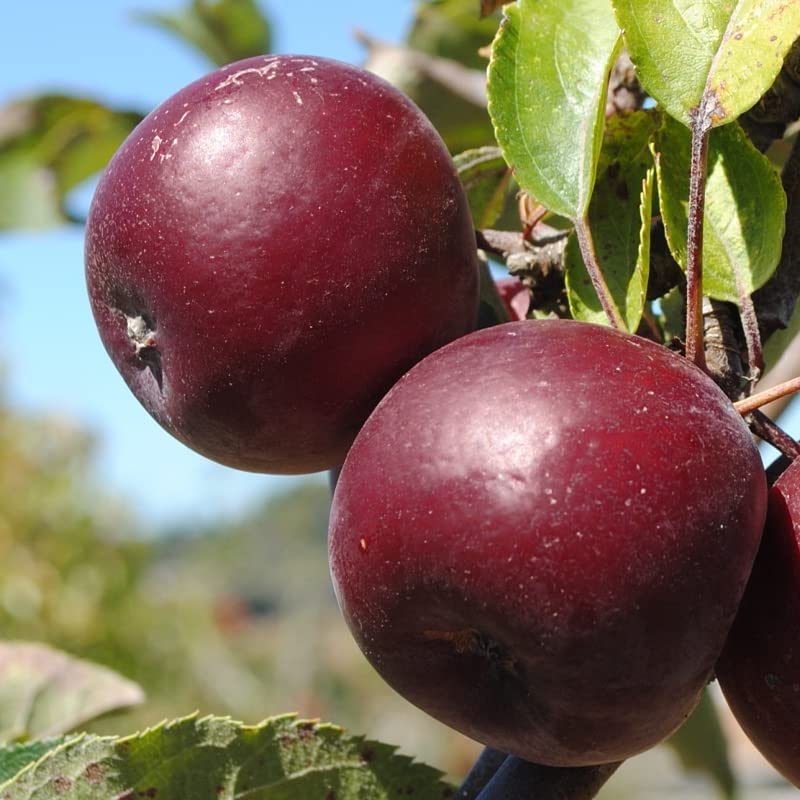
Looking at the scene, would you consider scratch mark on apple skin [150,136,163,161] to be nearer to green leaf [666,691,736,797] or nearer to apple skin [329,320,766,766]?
apple skin [329,320,766,766]

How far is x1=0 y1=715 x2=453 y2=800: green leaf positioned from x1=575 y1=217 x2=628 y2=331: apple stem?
433 millimetres

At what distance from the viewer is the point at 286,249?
846 mm

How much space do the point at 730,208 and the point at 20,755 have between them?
80 cm

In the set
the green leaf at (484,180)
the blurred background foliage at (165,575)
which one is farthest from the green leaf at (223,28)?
the green leaf at (484,180)

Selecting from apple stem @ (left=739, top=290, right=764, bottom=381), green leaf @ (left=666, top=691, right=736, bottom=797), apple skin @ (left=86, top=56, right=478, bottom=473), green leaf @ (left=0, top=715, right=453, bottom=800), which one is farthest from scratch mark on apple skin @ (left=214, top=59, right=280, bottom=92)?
green leaf @ (left=666, top=691, right=736, bottom=797)

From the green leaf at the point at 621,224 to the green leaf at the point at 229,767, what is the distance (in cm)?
44

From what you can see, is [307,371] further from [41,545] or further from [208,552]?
[208,552]

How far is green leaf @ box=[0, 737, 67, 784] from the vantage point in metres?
1.03

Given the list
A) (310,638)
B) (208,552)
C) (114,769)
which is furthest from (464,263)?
(208,552)

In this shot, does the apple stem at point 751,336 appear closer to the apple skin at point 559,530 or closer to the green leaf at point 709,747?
the apple skin at point 559,530

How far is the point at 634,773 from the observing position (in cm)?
714

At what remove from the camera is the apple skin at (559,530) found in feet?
2.36

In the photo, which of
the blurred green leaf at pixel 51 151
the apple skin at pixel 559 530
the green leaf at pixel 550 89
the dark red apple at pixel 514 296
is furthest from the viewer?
the blurred green leaf at pixel 51 151

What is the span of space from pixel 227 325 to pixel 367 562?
21 cm
